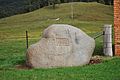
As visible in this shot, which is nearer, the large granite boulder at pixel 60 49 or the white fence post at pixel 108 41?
the large granite boulder at pixel 60 49

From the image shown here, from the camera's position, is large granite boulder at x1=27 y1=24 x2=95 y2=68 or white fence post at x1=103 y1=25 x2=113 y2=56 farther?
white fence post at x1=103 y1=25 x2=113 y2=56

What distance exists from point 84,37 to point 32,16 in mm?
72079

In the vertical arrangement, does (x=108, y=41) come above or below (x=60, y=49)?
below

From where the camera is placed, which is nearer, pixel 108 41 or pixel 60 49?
pixel 60 49

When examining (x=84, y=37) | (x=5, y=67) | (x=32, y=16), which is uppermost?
(x=84, y=37)

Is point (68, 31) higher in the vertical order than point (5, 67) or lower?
higher

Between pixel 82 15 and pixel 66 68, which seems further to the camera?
pixel 82 15

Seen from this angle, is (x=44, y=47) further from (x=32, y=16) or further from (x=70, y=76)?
(x=32, y=16)

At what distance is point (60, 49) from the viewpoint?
16844 mm

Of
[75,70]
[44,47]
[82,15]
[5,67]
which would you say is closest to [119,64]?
[75,70]

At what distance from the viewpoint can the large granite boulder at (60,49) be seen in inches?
656

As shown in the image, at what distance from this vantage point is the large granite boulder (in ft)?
54.6

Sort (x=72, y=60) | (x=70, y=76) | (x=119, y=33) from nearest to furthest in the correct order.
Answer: (x=70, y=76)
(x=72, y=60)
(x=119, y=33)

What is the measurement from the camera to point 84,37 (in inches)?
694
